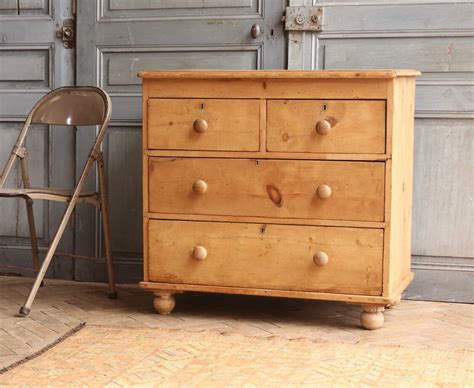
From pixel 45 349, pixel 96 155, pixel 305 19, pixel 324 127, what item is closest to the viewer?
pixel 45 349

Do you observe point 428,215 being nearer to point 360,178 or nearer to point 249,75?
point 360,178

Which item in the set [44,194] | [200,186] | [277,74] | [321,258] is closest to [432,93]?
[277,74]

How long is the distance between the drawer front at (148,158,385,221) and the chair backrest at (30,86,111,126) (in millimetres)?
595

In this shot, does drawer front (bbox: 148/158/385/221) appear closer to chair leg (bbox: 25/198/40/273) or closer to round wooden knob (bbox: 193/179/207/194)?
round wooden knob (bbox: 193/179/207/194)

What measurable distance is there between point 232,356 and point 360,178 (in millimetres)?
847

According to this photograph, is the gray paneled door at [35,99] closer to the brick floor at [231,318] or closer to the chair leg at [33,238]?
the chair leg at [33,238]

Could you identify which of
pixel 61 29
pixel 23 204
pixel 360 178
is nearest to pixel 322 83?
pixel 360 178

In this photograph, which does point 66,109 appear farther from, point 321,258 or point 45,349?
point 321,258

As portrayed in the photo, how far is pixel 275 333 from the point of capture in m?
3.36

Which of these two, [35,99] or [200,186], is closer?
[200,186]

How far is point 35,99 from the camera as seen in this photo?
434 centimetres

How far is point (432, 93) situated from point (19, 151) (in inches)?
73.9

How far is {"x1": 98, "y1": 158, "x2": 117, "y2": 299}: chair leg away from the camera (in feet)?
12.7

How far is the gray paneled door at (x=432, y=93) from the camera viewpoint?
151 inches
